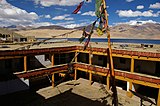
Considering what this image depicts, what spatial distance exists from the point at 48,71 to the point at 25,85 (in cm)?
447

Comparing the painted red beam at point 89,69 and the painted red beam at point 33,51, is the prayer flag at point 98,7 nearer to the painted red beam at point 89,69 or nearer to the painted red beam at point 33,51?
the painted red beam at point 89,69

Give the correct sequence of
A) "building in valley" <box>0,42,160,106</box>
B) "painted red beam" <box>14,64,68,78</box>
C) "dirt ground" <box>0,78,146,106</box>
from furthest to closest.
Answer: "painted red beam" <box>14,64,68,78</box> < "dirt ground" <box>0,78,146,106</box> < "building in valley" <box>0,42,160,106</box>

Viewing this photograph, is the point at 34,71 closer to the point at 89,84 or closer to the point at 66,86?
the point at 66,86

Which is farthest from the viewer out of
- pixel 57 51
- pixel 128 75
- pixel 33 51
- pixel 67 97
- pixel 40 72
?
pixel 57 51

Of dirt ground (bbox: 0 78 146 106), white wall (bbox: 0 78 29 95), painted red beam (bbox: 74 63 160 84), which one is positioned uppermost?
painted red beam (bbox: 74 63 160 84)

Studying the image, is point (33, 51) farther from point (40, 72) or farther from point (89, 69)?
point (89, 69)

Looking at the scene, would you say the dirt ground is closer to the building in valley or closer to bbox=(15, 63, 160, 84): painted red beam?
the building in valley

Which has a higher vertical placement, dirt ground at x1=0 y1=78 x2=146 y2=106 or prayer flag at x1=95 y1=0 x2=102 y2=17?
prayer flag at x1=95 y1=0 x2=102 y2=17

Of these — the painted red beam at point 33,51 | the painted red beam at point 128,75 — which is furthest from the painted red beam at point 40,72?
the painted red beam at point 128,75

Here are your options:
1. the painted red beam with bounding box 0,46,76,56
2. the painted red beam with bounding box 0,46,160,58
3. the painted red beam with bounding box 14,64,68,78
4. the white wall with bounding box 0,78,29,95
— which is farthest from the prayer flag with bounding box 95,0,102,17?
the white wall with bounding box 0,78,29,95

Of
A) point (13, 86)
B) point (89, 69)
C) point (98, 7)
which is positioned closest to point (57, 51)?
point (89, 69)

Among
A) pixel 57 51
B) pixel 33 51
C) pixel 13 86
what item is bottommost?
pixel 13 86

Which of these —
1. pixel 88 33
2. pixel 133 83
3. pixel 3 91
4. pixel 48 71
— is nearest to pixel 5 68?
pixel 3 91

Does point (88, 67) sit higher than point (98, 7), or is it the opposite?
point (98, 7)
